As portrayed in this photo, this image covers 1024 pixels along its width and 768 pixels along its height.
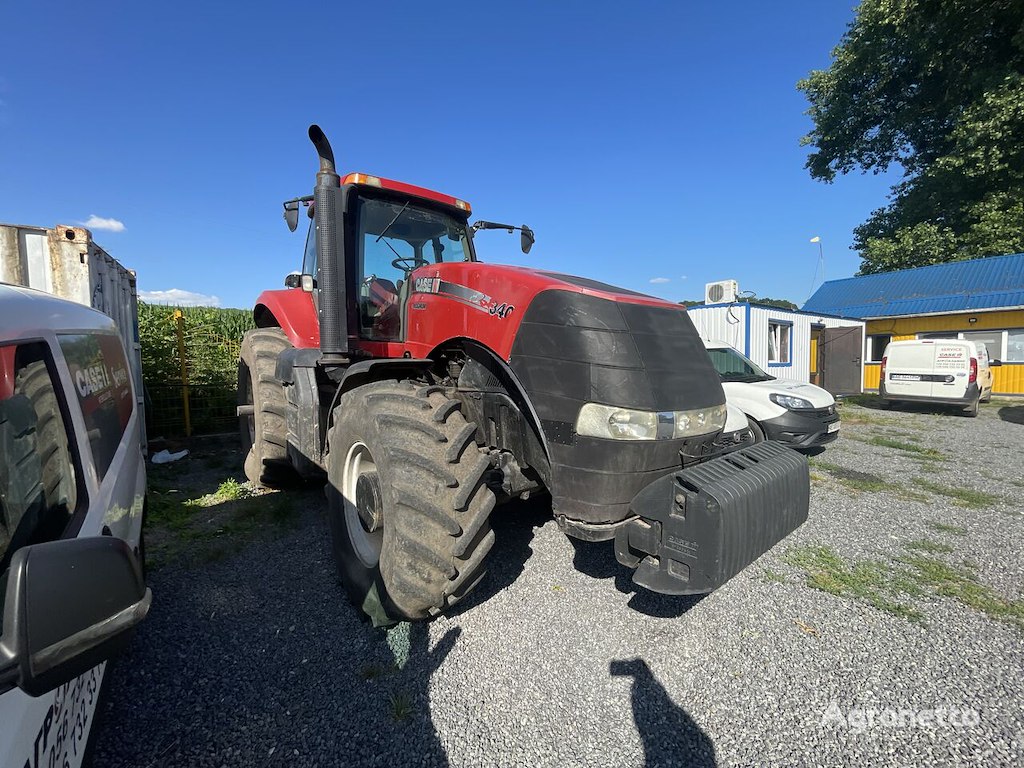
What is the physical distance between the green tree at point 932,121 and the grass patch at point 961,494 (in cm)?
1789

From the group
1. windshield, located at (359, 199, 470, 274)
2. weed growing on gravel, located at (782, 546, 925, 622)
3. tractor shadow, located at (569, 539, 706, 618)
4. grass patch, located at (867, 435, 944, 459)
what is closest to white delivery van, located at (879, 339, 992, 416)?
grass patch, located at (867, 435, 944, 459)

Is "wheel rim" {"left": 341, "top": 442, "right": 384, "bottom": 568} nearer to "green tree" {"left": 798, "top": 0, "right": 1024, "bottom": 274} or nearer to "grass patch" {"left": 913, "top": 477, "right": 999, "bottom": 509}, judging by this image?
"grass patch" {"left": 913, "top": 477, "right": 999, "bottom": 509}

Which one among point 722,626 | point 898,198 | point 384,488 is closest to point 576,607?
point 722,626

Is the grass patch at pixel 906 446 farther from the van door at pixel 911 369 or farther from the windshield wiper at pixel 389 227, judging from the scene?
the windshield wiper at pixel 389 227

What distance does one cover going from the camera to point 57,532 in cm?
133

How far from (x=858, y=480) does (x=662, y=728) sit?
525 cm

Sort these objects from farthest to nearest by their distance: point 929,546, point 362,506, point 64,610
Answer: point 929,546 < point 362,506 < point 64,610

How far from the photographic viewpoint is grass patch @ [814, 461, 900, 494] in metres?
5.52

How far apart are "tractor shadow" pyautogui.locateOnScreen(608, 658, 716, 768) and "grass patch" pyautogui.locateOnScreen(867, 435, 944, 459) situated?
749 cm

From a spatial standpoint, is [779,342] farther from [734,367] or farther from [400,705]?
[400,705]

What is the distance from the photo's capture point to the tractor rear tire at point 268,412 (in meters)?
4.36

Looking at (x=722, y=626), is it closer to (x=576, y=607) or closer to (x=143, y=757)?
(x=576, y=607)

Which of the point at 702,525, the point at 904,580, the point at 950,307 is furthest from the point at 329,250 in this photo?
the point at 950,307

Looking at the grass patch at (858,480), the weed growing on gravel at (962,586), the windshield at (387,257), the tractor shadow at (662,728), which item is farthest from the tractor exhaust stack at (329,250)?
the grass patch at (858,480)
